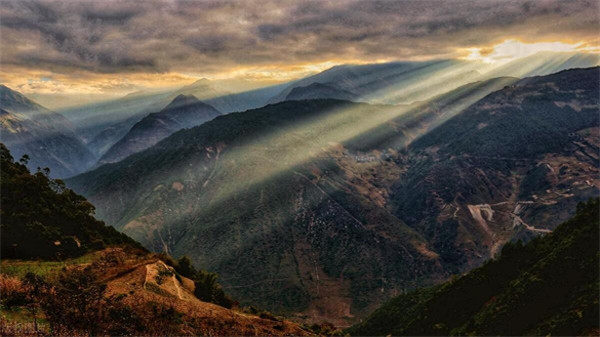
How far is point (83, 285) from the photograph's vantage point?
31.3 metres

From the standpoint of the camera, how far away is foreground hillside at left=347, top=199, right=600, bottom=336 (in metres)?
50.2

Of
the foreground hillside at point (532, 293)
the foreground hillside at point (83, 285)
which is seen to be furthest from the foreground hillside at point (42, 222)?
the foreground hillside at point (532, 293)

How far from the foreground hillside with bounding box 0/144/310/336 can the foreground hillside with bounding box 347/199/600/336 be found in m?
32.9

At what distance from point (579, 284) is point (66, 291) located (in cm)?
6395

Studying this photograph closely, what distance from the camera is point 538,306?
58.0 m

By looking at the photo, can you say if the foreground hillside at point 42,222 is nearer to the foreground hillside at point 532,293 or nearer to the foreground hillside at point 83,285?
the foreground hillside at point 83,285

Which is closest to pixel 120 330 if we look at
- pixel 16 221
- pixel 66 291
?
pixel 66 291

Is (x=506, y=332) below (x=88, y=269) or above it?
below

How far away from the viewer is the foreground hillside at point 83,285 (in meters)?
28.8

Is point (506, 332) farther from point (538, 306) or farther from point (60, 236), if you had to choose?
point (60, 236)

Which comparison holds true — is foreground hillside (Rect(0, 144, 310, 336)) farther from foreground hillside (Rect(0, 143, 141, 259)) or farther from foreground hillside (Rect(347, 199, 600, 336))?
foreground hillside (Rect(347, 199, 600, 336))

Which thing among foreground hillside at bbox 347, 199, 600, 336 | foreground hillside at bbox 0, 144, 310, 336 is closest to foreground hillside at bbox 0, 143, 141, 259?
foreground hillside at bbox 0, 144, 310, 336

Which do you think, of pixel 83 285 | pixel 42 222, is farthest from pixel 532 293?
pixel 42 222

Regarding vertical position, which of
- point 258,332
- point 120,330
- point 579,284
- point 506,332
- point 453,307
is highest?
point 120,330
